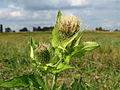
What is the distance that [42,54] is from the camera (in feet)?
9.37

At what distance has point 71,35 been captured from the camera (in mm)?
2717

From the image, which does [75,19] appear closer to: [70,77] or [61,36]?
[61,36]

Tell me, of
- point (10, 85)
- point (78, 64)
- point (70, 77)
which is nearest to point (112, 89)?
point (70, 77)

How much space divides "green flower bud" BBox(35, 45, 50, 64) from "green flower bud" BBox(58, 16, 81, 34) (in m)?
0.34

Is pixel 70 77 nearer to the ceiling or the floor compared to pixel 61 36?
nearer to the floor

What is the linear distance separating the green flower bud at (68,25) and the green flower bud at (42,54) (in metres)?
0.34

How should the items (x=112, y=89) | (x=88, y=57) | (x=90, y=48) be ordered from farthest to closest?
(x=88, y=57) < (x=112, y=89) < (x=90, y=48)

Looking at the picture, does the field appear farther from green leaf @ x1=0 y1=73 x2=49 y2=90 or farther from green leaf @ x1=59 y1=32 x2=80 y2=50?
green leaf @ x1=59 y1=32 x2=80 y2=50

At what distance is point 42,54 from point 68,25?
1.36 ft

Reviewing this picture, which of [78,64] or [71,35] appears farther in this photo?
[78,64]

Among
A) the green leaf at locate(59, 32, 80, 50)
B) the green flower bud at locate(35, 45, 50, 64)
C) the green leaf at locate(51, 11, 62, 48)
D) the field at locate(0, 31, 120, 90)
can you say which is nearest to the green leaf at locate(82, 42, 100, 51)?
the green leaf at locate(59, 32, 80, 50)

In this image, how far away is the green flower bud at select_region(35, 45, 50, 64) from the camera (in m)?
2.88

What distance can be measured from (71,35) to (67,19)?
157mm

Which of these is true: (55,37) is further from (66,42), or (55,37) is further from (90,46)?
(90,46)
